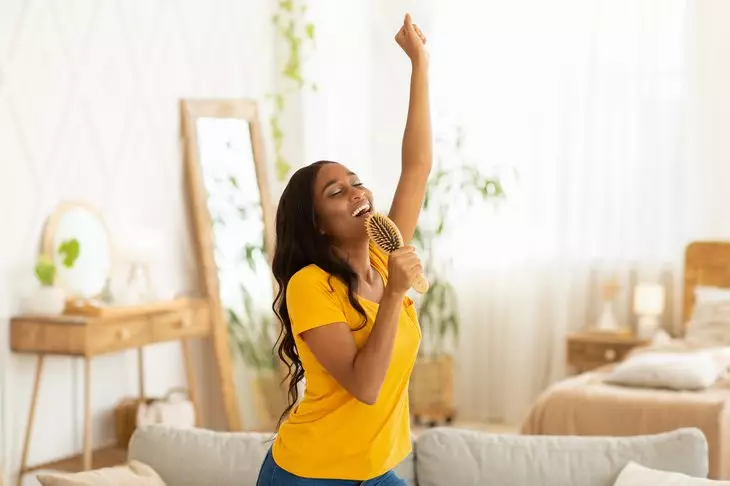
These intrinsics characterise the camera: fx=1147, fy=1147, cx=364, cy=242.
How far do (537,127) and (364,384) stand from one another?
4917mm

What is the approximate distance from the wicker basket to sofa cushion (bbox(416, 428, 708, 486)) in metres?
3.56

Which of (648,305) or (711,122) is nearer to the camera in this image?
(648,305)

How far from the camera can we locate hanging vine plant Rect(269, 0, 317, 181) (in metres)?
6.34

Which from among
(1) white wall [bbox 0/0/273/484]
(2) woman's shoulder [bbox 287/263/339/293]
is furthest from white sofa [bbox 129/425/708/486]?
(1) white wall [bbox 0/0/273/484]

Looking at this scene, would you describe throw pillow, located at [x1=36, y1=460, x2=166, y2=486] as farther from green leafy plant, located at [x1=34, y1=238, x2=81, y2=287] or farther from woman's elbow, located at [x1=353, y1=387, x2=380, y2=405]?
green leafy plant, located at [x1=34, y1=238, x2=81, y2=287]

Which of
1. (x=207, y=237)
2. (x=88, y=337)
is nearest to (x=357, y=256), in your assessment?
(x=88, y=337)

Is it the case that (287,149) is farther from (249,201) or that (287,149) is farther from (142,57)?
(142,57)

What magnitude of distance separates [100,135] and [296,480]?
11.0 ft

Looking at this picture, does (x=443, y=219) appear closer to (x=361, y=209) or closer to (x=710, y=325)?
(x=710, y=325)

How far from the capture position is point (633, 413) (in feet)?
15.0

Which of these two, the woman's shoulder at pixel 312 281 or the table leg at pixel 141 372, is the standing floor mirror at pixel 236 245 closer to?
the table leg at pixel 141 372

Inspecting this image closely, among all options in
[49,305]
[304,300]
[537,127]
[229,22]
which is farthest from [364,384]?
[537,127]

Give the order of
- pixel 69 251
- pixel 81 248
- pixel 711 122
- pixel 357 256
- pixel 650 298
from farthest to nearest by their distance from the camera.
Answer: pixel 711 122, pixel 650 298, pixel 81 248, pixel 69 251, pixel 357 256

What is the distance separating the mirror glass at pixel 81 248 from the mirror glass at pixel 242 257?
32.1 inches
